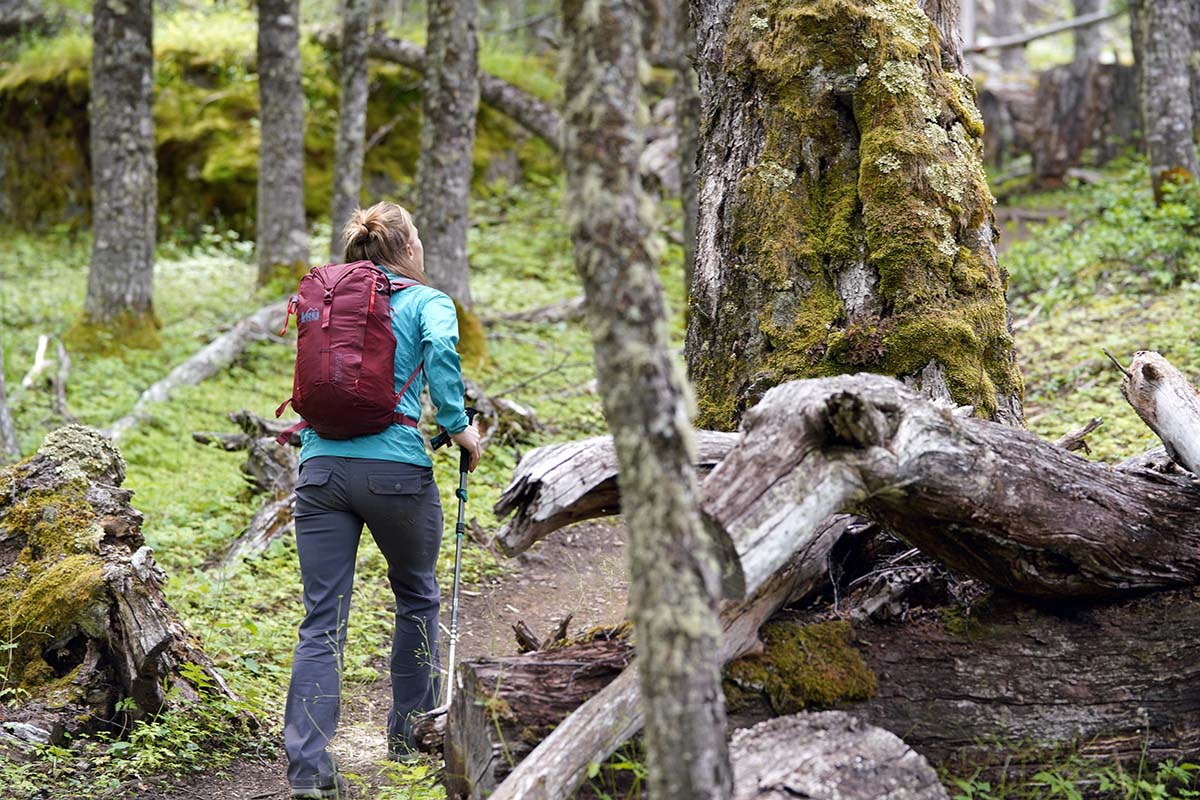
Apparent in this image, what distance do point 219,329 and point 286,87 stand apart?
3.40 metres

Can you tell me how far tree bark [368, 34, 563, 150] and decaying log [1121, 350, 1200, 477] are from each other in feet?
46.6

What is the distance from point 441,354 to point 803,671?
74.4 inches

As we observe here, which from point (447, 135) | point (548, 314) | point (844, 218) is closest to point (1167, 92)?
point (548, 314)

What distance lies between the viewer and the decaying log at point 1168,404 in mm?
3963

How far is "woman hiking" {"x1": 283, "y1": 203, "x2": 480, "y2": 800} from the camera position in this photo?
14.1ft

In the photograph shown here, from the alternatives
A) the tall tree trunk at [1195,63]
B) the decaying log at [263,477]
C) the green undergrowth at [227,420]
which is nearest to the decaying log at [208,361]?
the green undergrowth at [227,420]

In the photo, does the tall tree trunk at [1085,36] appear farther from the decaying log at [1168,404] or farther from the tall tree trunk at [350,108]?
the decaying log at [1168,404]

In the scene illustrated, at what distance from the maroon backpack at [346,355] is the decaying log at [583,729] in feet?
4.08

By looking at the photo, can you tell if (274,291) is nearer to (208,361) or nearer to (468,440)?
(208,361)

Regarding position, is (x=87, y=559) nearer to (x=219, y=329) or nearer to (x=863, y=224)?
(x=863, y=224)

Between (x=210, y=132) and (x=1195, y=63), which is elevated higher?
(x=1195, y=63)

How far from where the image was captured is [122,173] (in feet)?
36.9

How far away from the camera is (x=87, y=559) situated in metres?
4.77

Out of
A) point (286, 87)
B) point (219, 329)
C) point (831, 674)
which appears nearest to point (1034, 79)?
point (286, 87)
